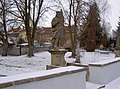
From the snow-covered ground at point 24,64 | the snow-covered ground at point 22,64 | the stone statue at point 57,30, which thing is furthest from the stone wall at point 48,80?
the snow-covered ground at point 22,64

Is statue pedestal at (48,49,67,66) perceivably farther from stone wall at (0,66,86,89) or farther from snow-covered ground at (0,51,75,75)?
stone wall at (0,66,86,89)

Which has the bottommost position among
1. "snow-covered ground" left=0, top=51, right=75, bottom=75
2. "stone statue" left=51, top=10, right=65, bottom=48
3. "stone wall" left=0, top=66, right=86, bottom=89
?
"snow-covered ground" left=0, top=51, right=75, bottom=75

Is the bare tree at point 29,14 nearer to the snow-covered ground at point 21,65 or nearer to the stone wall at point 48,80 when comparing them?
the snow-covered ground at point 21,65

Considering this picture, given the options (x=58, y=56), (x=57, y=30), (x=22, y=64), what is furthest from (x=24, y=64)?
(x=57, y=30)

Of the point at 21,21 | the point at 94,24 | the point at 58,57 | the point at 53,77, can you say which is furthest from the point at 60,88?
the point at 94,24

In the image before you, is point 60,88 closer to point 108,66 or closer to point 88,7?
point 108,66

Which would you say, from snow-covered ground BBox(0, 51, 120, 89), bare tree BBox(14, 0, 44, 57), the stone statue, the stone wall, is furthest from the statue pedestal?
→ bare tree BBox(14, 0, 44, 57)

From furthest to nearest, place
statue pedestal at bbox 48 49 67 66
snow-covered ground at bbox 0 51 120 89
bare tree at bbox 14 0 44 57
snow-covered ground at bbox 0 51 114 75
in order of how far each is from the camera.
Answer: bare tree at bbox 14 0 44 57 < snow-covered ground at bbox 0 51 114 75 < snow-covered ground at bbox 0 51 120 89 < statue pedestal at bbox 48 49 67 66

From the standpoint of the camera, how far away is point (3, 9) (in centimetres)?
2677

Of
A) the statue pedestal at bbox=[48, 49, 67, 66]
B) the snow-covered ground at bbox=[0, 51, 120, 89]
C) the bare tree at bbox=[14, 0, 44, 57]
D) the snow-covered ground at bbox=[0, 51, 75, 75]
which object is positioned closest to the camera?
the statue pedestal at bbox=[48, 49, 67, 66]

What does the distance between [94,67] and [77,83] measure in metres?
2.31

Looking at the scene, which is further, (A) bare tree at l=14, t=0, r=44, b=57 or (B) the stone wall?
(A) bare tree at l=14, t=0, r=44, b=57

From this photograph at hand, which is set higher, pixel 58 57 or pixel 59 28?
pixel 59 28

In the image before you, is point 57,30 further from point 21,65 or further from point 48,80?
point 21,65
